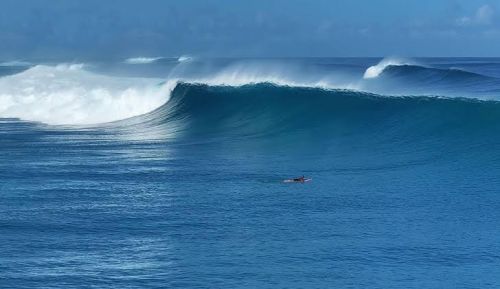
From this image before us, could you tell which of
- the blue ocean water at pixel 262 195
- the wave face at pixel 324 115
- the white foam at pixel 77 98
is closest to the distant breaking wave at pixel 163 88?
the white foam at pixel 77 98

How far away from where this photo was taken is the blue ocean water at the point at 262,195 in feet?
39.8

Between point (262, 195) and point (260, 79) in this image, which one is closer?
point (262, 195)

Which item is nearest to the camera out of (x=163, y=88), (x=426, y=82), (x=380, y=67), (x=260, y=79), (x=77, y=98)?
(x=260, y=79)

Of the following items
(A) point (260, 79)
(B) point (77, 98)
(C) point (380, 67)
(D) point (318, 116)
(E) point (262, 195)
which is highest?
(C) point (380, 67)

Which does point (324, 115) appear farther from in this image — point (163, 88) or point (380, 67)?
point (380, 67)

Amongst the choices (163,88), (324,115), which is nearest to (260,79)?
(163,88)

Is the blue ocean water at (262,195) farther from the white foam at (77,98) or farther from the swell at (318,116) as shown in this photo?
the white foam at (77,98)

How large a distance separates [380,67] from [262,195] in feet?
93.3

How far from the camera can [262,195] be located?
16.5 m

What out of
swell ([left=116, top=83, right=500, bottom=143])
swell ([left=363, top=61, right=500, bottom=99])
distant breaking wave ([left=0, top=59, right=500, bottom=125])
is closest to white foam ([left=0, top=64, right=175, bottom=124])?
distant breaking wave ([left=0, top=59, right=500, bottom=125])

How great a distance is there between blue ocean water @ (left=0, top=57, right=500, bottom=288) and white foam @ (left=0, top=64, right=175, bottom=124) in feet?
6.98

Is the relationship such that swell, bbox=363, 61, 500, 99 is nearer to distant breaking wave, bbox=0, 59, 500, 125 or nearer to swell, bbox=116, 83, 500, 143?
distant breaking wave, bbox=0, 59, 500, 125

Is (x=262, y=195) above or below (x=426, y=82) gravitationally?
below

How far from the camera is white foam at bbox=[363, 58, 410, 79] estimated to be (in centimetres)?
4275
